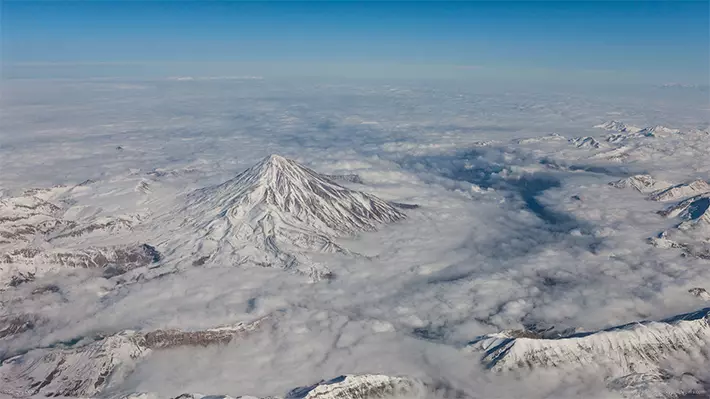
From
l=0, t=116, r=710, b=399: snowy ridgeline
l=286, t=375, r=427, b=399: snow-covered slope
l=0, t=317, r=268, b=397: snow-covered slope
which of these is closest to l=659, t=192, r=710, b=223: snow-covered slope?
l=0, t=116, r=710, b=399: snowy ridgeline

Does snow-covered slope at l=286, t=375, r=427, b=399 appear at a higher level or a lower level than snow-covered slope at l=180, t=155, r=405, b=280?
lower

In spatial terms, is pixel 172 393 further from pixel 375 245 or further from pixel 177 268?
pixel 375 245

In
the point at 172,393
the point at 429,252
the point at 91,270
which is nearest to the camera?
the point at 172,393

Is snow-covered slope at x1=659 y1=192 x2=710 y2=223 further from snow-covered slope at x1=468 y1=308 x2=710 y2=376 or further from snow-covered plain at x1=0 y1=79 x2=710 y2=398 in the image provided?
snow-covered slope at x1=468 y1=308 x2=710 y2=376

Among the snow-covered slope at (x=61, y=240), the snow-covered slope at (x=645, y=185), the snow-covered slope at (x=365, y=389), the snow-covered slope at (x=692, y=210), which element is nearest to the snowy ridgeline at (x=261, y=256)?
the snow-covered slope at (x=365, y=389)

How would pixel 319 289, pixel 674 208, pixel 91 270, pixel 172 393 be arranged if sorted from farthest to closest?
1. pixel 674 208
2. pixel 91 270
3. pixel 319 289
4. pixel 172 393

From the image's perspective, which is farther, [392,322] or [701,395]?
[392,322]

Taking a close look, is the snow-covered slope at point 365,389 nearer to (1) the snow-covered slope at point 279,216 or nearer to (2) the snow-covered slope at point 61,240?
(1) the snow-covered slope at point 279,216

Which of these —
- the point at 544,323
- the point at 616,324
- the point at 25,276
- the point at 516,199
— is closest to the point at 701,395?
the point at 616,324

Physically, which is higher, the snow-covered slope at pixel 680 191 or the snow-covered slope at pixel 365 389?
the snow-covered slope at pixel 680 191
